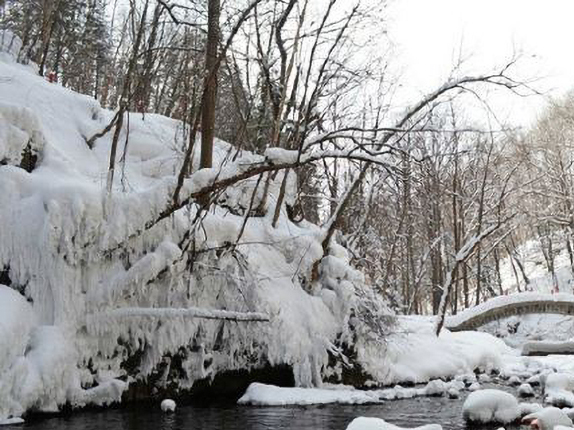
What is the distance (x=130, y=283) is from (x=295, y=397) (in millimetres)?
3580

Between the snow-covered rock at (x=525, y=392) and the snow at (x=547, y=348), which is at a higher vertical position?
the snow at (x=547, y=348)

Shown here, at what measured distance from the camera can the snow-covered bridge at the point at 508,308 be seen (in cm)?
2527

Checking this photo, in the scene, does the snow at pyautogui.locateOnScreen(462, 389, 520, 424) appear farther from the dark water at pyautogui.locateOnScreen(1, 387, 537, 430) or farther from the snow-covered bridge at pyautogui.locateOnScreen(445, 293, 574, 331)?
the snow-covered bridge at pyautogui.locateOnScreen(445, 293, 574, 331)

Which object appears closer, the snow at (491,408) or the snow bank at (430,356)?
the snow at (491,408)

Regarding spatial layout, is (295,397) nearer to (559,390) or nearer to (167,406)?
(167,406)

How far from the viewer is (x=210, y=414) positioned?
29.8 ft

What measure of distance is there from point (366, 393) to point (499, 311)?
53.4ft

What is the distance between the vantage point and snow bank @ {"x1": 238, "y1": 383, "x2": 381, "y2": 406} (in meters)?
10.4

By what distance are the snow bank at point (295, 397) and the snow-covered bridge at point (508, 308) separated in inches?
603

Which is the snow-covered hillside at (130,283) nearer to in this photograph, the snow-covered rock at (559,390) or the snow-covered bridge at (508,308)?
the snow-covered rock at (559,390)

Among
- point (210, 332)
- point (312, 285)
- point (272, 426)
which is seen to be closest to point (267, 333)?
point (210, 332)

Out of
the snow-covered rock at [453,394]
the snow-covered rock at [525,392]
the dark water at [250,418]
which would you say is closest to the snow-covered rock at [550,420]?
the dark water at [250,418]

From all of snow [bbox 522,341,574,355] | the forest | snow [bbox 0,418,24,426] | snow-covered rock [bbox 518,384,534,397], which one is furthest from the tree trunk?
snow [bbox 522,341,574,355]

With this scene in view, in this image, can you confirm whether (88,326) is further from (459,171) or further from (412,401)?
(459,171)
